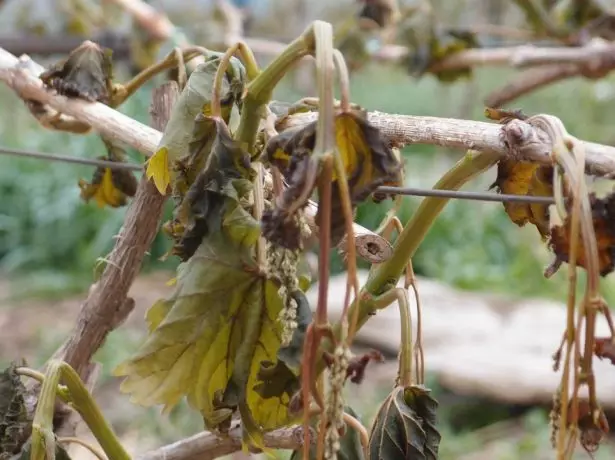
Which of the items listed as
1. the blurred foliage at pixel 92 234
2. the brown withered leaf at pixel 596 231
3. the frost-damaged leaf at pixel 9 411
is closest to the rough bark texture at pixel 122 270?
the frost-damaged leaf at pixel 9 411

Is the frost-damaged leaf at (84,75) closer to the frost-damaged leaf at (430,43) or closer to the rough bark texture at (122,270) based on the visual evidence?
the rough bark texture at (122,270)

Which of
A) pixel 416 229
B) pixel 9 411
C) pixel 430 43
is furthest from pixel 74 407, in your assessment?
pixel 430 43

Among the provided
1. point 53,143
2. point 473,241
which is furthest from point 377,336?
point 53,143

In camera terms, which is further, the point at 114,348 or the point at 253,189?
the point at 114,348

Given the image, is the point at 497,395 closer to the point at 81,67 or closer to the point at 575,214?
the point at 81,67

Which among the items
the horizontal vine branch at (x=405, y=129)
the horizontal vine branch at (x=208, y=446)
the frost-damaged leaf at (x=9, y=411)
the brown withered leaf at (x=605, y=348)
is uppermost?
the horizontal vine branch at (x=405, y=129)

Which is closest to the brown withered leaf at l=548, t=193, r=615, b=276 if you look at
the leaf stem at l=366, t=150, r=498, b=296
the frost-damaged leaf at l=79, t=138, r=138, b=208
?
the leaf stem at l=366, t=150, r=498, b=296

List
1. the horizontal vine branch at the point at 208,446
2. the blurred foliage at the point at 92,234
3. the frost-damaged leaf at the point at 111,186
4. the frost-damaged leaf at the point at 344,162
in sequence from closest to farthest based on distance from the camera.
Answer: the frost-damaged leaf at the point at 344,162, the horizontal vine branch at the point at 208,446, the frost-damaged leaf at the point at 111,186, the blurred foliage at the point at 92,234
